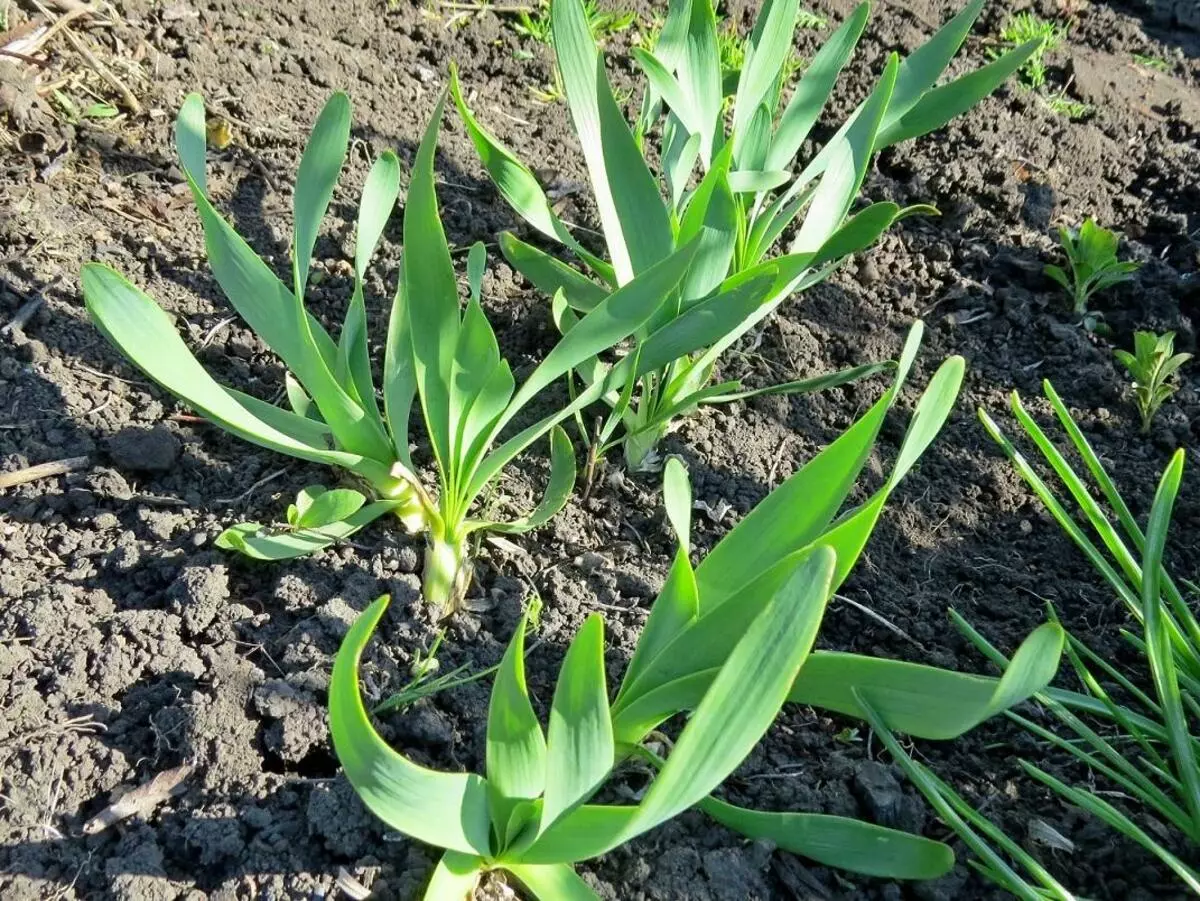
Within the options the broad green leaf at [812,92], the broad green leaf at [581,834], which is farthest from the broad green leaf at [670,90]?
the broad green leaf at [581,834]

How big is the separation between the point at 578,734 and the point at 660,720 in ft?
0.71

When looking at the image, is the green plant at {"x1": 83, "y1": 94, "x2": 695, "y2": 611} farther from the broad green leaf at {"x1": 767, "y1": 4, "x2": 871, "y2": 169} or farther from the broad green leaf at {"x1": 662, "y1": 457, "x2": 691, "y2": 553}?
the broad green leaf at {"x1": 767, "y1": 4, "x2": 871, "y2": 169}

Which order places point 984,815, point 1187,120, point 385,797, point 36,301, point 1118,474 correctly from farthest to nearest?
point 1187,120 → point 1118,474 → point 36,301 → point 984,815 → point 385,797

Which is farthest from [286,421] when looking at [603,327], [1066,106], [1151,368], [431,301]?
[1066,106]

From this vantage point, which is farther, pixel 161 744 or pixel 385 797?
pixel 161 744

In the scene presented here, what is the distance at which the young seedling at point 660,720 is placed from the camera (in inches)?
32.8

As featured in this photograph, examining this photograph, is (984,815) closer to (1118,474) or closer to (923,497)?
(923,497)

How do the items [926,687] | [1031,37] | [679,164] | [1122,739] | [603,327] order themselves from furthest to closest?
[1031,37], [679,164], [1122,739], [603,327], [926,687]

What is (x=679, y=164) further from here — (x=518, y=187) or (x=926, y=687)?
(x=926, y=687)

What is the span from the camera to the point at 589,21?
257 centimetres

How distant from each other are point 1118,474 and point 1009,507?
246mm

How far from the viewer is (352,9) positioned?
8.25ft

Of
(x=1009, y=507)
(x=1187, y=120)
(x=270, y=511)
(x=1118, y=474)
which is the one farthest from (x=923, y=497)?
(x=1187, y=120)

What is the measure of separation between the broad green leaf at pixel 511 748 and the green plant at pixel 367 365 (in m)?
0.43
